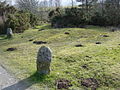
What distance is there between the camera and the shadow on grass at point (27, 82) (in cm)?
688

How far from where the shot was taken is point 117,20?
26.2 m

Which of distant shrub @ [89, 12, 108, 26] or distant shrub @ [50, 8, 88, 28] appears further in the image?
distant shrub @ [89, 12, 108, 26]

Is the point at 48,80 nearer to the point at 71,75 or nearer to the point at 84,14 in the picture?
the point at 71,75

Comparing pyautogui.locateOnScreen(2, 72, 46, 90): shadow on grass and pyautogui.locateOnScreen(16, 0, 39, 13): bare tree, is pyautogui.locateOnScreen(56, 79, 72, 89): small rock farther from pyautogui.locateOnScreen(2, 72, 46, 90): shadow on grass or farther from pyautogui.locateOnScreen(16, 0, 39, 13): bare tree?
pyautogui.locateOnScreen(16, 0, 39, 13): bare tree

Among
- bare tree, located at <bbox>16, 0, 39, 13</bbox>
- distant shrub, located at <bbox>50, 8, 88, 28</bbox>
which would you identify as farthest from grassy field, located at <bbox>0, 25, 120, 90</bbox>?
bare tree, located at <bbox>16, 0, 39, 13</bbox>

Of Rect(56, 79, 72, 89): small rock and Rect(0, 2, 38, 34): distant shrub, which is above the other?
Rect(0, 2, 38, 34): distant shrub

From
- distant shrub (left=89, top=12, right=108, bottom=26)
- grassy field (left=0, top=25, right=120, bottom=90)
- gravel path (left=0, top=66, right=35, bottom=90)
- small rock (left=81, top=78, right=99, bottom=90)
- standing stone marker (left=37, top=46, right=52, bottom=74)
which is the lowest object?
small rock (left=81, top=78, right=99, bottom=90)

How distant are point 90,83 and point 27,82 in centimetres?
246

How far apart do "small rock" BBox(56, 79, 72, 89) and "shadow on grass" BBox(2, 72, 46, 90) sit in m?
0.71

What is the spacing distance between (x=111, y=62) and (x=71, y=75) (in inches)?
→ 99.2

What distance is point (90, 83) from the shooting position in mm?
7066

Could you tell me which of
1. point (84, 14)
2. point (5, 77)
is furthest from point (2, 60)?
point (84, 14)

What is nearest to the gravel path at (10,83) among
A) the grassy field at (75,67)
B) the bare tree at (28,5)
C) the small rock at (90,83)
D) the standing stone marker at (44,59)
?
the grassy field at (75,67)

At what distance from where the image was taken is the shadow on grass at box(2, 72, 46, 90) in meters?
6.88
